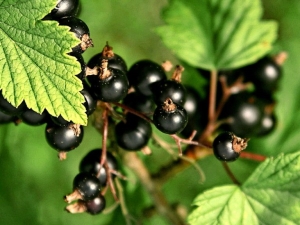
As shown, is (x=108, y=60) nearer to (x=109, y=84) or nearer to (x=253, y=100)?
(x=109, y=84)

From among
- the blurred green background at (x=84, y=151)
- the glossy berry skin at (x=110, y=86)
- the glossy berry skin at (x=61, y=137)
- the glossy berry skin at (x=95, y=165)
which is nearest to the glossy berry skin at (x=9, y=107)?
the glossy berry skin at (x=61, y=137)

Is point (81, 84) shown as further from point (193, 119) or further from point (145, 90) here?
point (193, 119)

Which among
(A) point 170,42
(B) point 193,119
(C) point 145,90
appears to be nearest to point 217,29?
(A) point 170,42

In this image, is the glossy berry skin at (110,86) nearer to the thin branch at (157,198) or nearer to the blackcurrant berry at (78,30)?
the blackcurrant berry at (78,30)

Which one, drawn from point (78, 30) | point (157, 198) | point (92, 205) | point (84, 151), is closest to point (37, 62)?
point (78, 30)

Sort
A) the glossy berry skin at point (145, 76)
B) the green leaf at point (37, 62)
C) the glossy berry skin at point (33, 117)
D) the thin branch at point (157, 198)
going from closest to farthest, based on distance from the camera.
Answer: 1. the green leaf at point (37, 62)
2. the glossy berry skin at point (33, 117)
3. the glossy berry skin at point (145, 76)
4. the thin branch at point (157, 198)

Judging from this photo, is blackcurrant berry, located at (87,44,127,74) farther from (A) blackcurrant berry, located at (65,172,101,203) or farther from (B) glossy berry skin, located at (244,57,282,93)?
(B) glossy berry skin, located at (244,57,282,93)
